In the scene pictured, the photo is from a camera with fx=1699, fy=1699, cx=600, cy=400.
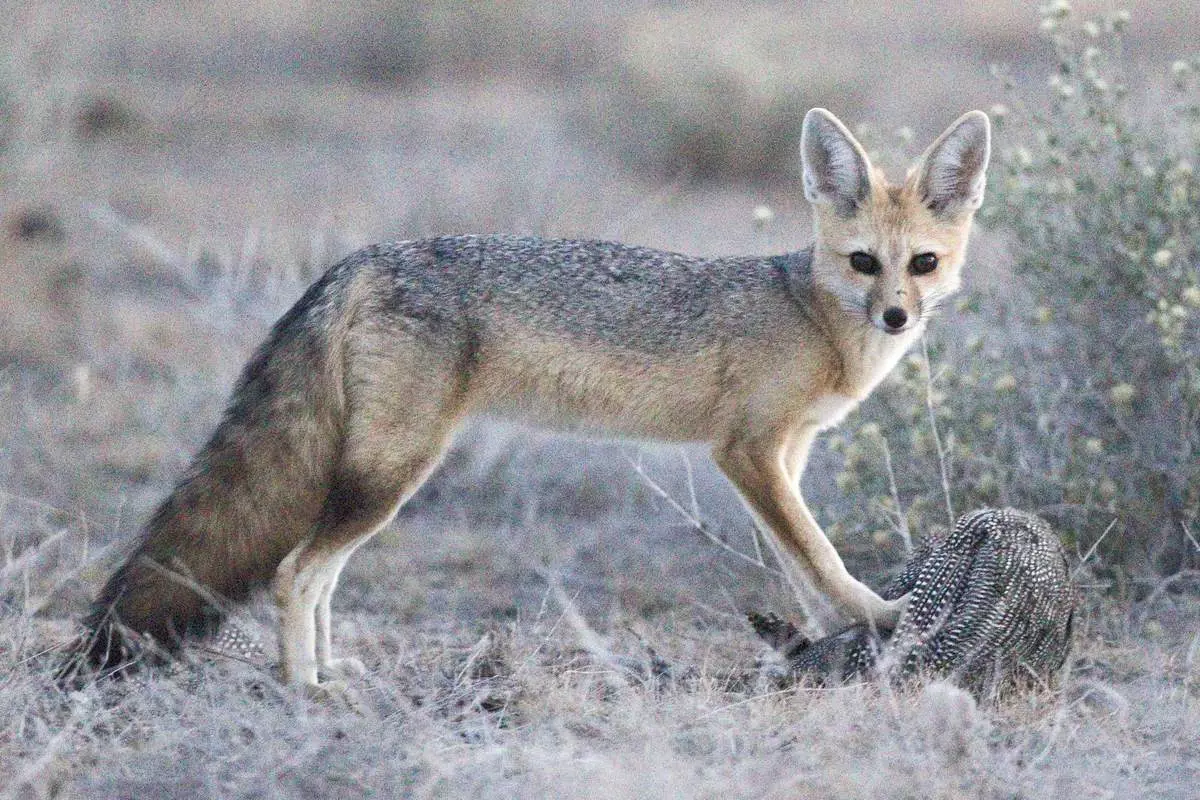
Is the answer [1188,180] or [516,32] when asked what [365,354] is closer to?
[1188,180]

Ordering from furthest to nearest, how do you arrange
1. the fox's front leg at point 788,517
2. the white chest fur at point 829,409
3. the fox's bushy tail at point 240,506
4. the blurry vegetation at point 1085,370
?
1. the blurry vegetation at point 1085,370
2. the white chest fur at point 829,409
3. the fox's front leg at point 788,517
4. the fox's bushy tail at point 240,506

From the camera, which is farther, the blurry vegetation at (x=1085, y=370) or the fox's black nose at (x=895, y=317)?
the blurry vegetation at (x=1085, y=370)

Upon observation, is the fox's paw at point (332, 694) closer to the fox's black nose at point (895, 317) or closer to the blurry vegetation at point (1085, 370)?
the fox's black nose at point (895, 317)

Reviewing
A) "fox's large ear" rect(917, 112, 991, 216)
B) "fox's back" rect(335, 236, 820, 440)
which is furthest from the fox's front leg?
"fox's large ear" rect(917, 112, 991, 216)

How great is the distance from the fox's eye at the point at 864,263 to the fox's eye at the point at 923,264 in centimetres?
10

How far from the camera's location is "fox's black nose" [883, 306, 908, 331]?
4.63 meters

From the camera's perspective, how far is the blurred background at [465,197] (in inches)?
246

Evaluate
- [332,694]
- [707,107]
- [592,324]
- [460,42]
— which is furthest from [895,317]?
[460,42]

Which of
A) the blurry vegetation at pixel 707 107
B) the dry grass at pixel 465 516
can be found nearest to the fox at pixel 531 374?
the dry grass at pixel 465 516

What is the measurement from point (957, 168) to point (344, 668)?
226cm

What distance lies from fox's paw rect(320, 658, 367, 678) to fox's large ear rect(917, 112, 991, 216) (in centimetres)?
209

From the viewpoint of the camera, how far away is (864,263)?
4.82 meters

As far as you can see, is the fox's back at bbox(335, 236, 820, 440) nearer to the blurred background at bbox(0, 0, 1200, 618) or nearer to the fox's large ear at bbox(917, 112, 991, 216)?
the blurred background at bbox(0, 0, 1200, 618)

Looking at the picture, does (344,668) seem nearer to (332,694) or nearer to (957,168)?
(332,694)
